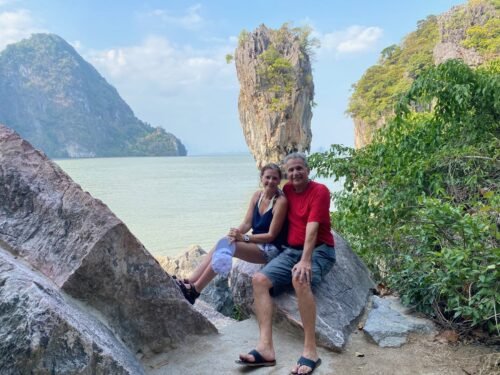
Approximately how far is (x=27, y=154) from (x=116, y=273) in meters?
1.11

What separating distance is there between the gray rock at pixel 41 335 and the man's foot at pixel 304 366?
1158 mm

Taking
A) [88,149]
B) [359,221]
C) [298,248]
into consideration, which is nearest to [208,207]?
[359,221]

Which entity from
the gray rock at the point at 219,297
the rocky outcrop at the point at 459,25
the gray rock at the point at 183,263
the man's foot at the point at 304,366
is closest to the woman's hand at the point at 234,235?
the man's foot at the point at 304,366

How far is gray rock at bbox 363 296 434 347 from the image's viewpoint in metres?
3.59

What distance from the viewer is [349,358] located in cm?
335

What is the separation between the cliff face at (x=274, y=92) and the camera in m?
38.4

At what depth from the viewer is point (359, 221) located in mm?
5348

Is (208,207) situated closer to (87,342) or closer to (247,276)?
(247,276)

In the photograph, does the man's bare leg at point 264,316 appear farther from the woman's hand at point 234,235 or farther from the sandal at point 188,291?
the sandal at point 188,291

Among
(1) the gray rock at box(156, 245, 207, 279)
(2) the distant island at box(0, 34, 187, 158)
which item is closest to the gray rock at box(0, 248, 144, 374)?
(1) the gray rock at box(156, 245, 207, 279)

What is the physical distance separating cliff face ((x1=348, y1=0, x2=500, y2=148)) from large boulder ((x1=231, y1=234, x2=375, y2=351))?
1536 centimetres

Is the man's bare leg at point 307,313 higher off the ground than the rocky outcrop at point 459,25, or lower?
lower

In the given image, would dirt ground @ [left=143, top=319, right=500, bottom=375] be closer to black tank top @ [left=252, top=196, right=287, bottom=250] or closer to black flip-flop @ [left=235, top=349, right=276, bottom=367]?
black flip-flop @ [left=235, top=349, right=276, bottom=367]

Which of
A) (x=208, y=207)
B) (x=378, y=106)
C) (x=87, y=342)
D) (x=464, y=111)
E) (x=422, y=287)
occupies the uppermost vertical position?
(x=378, y=106)
